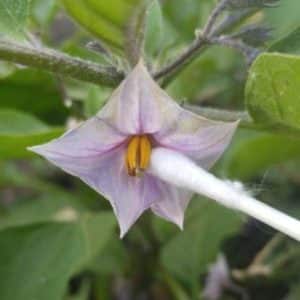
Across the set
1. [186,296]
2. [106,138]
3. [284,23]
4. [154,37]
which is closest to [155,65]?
[154,37]

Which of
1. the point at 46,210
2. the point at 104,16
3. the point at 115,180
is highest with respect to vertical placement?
the point at 104,16

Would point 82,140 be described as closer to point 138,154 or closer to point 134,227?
point 138,154

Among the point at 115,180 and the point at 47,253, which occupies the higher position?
the point at 115,180

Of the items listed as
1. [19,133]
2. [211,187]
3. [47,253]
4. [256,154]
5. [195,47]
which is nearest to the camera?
[211,187]

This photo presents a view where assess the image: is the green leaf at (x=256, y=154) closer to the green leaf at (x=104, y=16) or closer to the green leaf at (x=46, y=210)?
the green leaf at (x=46, y=210)

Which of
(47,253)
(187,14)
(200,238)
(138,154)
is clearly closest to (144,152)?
(138,154)

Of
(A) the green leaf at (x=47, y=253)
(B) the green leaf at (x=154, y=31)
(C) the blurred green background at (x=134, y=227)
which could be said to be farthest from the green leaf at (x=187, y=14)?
(B) the green leaf at (x=154, y=31)
